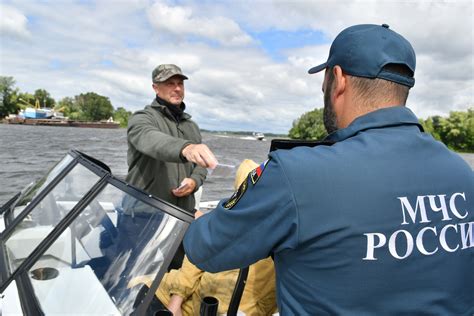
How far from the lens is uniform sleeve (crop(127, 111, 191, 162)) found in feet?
7.19

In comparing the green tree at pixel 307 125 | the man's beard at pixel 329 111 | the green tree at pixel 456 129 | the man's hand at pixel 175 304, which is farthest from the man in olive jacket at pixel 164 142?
the green tree at pixel 456 129

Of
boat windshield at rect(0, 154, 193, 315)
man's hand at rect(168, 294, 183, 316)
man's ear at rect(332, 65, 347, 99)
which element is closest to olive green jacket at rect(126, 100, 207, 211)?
boat windshield at rect(0, 154, 193, 315)

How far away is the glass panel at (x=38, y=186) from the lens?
2348 millimetres

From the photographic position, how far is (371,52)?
4.01 feet

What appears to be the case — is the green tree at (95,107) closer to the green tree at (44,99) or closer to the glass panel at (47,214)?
the green tree at (44,99)

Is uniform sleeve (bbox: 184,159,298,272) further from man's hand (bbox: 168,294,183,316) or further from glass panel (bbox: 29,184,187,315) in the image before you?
man's hand (bbox: 168,294,183,316)

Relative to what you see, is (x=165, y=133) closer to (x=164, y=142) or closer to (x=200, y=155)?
(x=164, y=142)

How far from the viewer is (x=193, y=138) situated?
358 cm

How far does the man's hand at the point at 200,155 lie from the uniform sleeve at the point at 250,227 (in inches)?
21.6

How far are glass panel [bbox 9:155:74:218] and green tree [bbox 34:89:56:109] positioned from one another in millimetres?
94607

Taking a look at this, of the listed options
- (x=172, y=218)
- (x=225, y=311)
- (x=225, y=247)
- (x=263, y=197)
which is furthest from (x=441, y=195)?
(x=225, y=311)

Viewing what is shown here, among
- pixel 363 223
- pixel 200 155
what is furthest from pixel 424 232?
pixel 200 155

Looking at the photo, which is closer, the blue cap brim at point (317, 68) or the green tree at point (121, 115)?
the blue cap brim at point (317, 68)

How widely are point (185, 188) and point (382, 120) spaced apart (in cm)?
230
